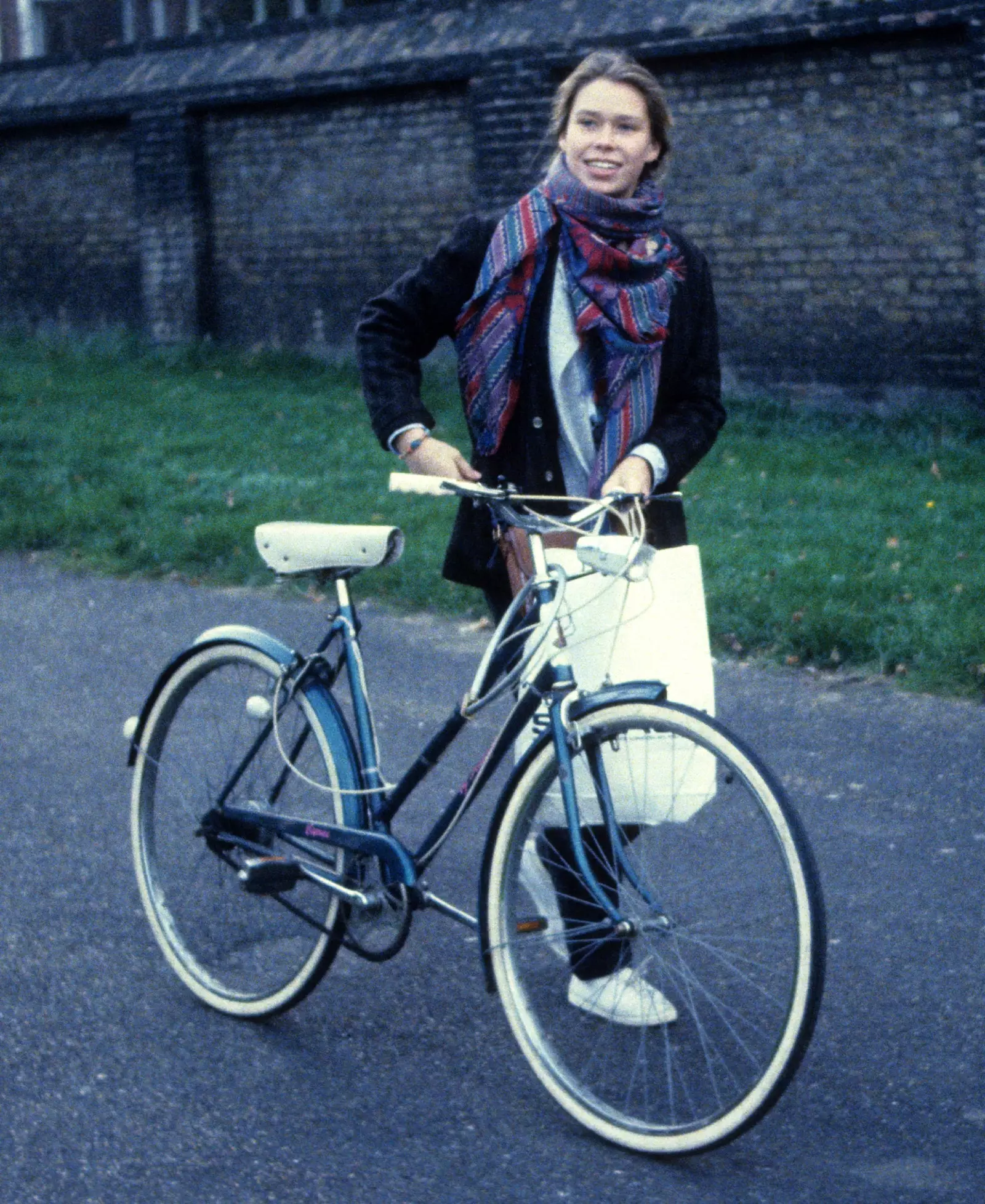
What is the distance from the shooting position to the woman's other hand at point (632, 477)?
3527 millimetres

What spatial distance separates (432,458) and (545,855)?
79 centimetres

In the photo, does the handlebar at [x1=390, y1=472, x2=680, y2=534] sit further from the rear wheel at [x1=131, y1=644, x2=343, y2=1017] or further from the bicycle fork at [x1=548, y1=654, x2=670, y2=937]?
the rear wheel at [x1=131, y1=644, x2=343, y2=1017]

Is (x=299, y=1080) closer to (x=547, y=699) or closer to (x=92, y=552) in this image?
(x=547, y=699)

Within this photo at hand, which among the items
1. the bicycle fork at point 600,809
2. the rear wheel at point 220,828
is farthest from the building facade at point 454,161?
the bicycle fork at point 600,809

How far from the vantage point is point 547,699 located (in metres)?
3.34

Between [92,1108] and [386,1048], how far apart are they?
59cm

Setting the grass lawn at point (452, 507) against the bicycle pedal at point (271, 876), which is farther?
the grass lawn at point (452, 507)

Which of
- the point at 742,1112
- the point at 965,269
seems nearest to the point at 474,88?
the point at 965,269

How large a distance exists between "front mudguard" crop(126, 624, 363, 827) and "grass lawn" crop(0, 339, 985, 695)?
308cm

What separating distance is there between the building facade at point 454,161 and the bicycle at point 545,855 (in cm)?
896

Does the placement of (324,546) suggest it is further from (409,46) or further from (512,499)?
(409,46)

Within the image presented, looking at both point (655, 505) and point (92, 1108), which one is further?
point (655, 505)

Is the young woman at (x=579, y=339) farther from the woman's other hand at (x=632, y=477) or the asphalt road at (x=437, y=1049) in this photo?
the asphalt road at (x=437, y=1049)

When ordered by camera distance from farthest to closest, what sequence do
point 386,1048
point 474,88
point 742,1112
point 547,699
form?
point 474,88, point 386,1048, point 547,699, point 742,1112
